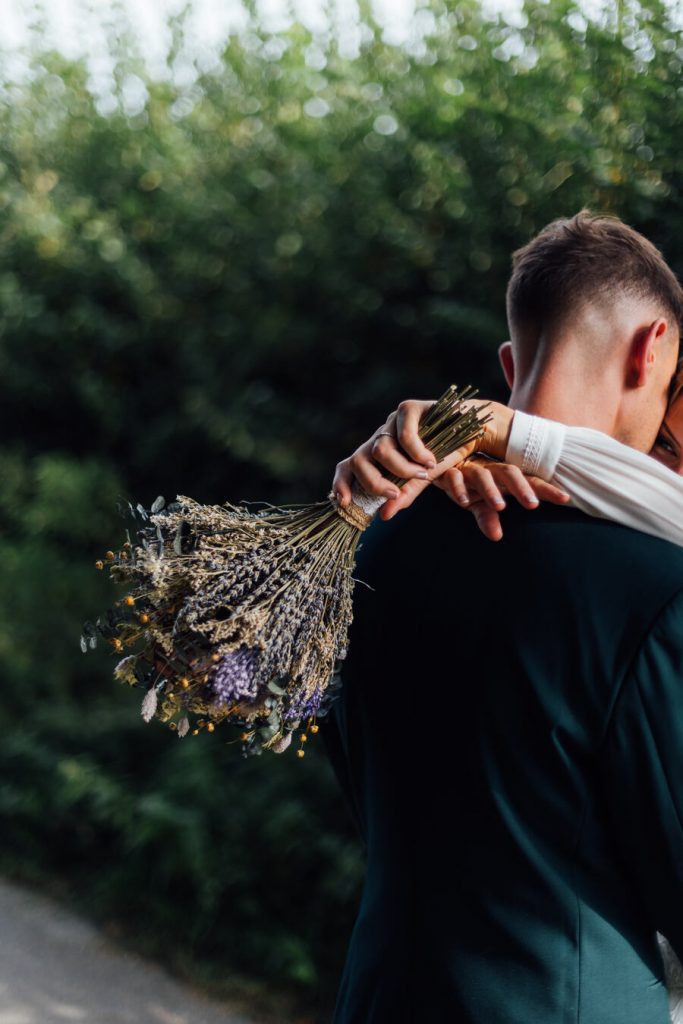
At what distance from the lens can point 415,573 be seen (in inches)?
64.6

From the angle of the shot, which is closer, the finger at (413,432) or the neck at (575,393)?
the finger at (413,432)

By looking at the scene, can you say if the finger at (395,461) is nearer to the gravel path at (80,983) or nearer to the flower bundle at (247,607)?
the flower bundle at (247,607)

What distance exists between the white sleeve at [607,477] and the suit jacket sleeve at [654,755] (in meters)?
0.14

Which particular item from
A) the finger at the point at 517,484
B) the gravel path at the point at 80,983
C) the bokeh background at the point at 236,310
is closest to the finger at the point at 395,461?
the finger at the point at 517,484

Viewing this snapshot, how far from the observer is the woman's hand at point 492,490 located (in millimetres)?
1470

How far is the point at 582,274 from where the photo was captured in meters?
1.79

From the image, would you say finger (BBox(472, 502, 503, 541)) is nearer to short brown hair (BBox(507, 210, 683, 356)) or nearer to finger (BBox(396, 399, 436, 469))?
finger (BBox(396, 399, 436, 469))

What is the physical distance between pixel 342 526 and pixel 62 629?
466 cm

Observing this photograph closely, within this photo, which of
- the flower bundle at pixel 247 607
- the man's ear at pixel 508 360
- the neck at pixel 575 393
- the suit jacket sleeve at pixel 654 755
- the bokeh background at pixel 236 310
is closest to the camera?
the suit jacket sleeve at pixel 654 755

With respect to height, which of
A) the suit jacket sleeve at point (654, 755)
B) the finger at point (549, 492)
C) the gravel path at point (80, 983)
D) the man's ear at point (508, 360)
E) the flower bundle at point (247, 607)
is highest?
the man's ear at point (508, 360)

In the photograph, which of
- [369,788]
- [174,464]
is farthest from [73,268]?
[369,788]

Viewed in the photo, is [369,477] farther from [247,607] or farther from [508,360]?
[508,360]

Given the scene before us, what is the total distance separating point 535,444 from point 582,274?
39 centimetres

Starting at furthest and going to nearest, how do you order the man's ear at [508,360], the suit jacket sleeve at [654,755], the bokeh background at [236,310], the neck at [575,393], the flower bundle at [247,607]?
1. the bokeh background at [236,310]
2. the man's ear at [508,360]
3. the neck at [575,393]
4. the flower bundle at [247,607]
5. the suit jacket sleeve at [654,755]
